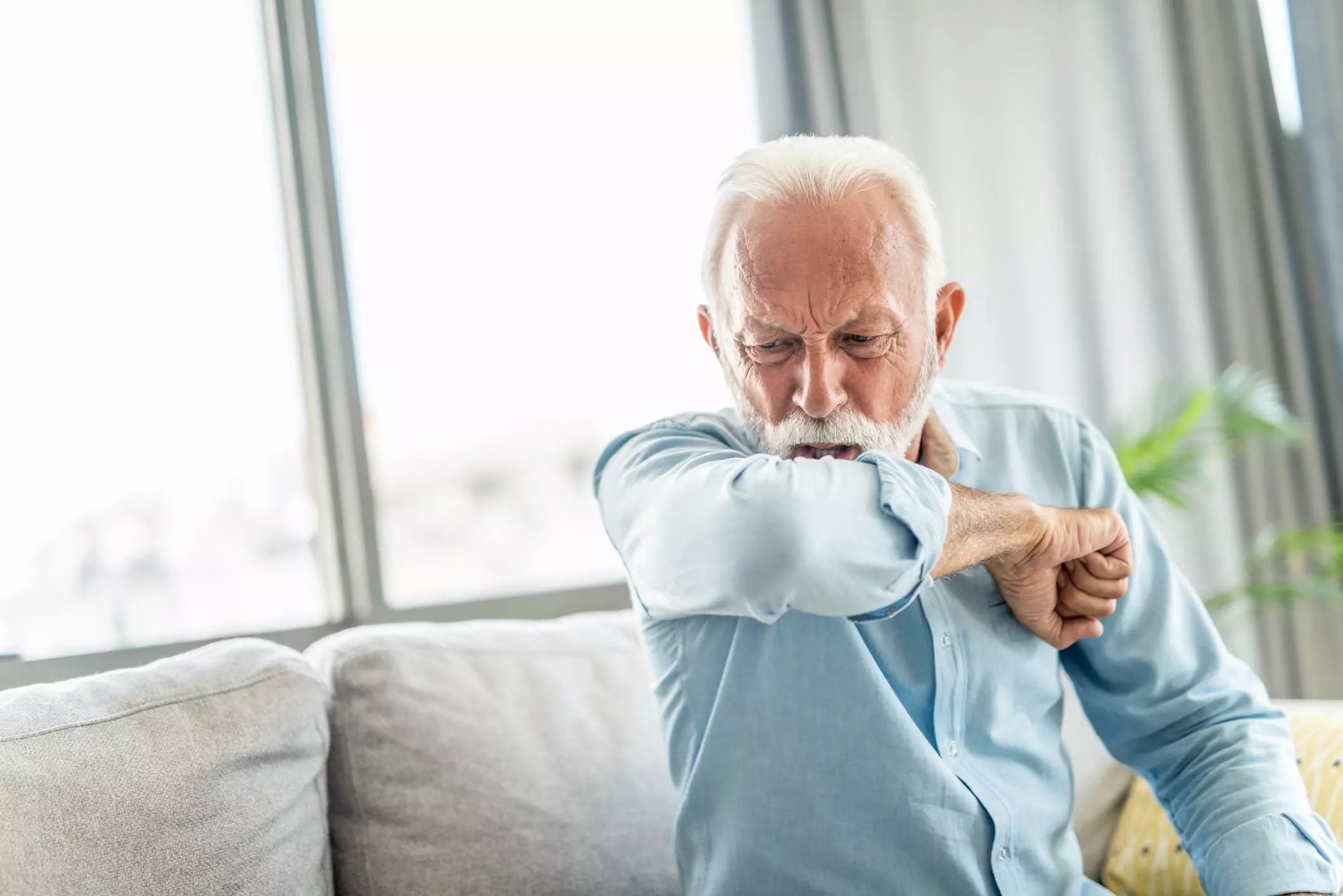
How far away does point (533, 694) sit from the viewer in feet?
5.20

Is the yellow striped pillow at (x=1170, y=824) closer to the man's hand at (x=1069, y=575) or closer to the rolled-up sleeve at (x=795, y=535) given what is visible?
the man's hand at (x=1069, y=575)

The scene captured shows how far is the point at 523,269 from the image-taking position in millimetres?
3027

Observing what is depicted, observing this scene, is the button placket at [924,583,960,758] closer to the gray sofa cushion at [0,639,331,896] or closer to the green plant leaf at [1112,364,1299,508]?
the gray sofa cushion at [0,639,331,896]

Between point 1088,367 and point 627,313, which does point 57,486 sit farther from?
point 1088,367

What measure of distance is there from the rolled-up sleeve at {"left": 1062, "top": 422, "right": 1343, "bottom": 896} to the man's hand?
0.06 m

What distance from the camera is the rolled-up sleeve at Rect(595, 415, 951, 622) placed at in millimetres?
966

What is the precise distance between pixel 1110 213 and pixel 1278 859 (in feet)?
7.82

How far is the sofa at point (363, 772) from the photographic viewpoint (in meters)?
1.20

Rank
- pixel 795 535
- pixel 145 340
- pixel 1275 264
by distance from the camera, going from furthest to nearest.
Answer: pixel 1275 264
pixel 145 340
pixel 795 535

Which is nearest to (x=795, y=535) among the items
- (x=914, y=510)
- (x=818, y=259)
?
(x=914, y=510)

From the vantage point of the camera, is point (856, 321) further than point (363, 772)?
No

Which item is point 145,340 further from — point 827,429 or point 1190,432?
point 1190,432

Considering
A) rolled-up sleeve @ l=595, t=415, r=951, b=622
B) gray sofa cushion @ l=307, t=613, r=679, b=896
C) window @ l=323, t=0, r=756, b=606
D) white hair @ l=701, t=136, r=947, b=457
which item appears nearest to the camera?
rolled-up sleeve @ l=595, t=415, r=951, b=622

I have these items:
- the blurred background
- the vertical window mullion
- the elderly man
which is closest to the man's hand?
the elderly man
